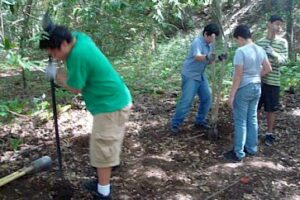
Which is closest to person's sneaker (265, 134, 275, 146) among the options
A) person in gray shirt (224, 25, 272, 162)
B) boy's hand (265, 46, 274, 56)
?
person in gray shirt (224, 25, 272, 162)

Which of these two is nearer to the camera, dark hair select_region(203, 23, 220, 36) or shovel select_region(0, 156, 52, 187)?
shovel select_region(0, 156, 52, 187)

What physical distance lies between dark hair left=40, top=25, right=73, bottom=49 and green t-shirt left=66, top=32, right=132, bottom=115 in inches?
4.0

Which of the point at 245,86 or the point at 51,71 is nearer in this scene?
the point at 51,71

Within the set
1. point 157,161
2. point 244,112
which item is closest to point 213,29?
point 244,112

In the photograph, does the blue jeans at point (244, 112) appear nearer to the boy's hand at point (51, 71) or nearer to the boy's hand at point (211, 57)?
the boy's hand at point (211, 57)

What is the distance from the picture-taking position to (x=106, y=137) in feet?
11.0

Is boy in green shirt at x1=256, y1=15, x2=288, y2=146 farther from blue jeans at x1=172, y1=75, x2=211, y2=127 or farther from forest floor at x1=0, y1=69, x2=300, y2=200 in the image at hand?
blue jeans at x1=172, y1=75, x2=211, y2=127

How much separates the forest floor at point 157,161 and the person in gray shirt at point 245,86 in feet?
0.92

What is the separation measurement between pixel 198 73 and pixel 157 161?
4.38 ft

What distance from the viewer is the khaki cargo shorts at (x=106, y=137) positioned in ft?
11.0

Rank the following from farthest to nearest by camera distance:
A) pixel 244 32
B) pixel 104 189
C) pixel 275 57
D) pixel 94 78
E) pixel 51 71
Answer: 1. pixel 275 57
2. pixel 244 32
3. pixel 104 189
4. pixel 51 71
5. pixel 94 78

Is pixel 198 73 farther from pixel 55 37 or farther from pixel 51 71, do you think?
pixel 55 37

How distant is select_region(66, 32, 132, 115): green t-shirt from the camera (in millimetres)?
3154

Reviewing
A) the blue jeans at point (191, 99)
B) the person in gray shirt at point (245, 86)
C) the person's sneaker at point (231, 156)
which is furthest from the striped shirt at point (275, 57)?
the person's sneaker at point (231, 156)
